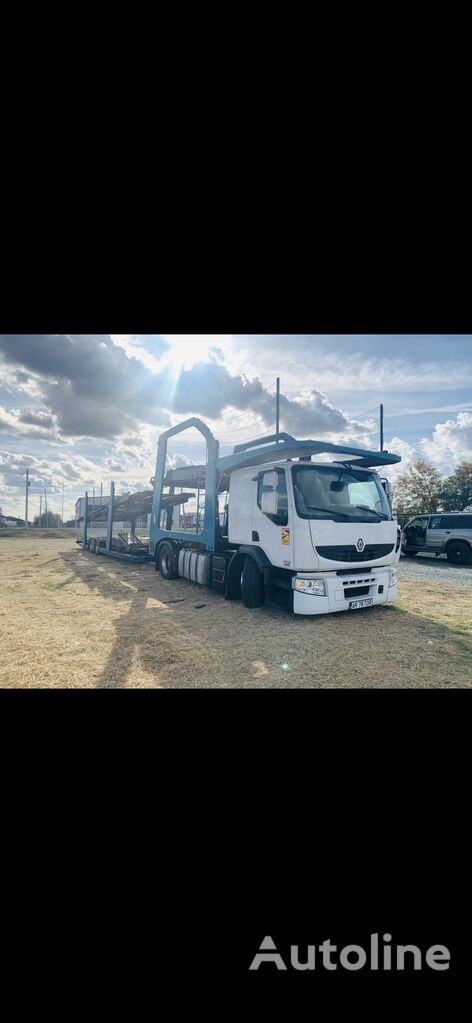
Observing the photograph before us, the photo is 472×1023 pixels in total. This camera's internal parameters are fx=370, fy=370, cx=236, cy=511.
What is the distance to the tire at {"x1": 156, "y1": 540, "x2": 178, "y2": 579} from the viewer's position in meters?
7.73

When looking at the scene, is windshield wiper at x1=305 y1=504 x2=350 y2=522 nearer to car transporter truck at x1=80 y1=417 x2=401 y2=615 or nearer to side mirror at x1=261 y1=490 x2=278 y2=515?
car transporter truck at x1=80 y1=417 x2=401 y2=615

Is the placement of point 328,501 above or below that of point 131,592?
above

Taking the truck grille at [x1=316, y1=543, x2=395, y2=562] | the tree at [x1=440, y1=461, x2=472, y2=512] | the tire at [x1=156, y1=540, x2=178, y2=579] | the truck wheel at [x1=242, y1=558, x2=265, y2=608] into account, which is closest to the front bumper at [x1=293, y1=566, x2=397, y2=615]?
the truck grille at [x1=316, y1=543, x2=395, y2=562]

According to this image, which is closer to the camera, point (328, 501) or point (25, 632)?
point (25, 632)

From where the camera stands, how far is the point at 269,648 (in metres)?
3.81

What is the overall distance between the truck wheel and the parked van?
6332 millimetres

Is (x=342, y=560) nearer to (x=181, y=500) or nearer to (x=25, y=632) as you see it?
(x=25, y=632)

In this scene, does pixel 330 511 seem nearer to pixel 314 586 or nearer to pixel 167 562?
pixel 314 586

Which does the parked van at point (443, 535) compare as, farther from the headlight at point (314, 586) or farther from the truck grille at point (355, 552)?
the headlight at point (314, 586)

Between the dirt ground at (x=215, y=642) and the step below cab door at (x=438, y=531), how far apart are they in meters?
4.80

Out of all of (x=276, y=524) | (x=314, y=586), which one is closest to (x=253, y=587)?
(x=276, y=524)
